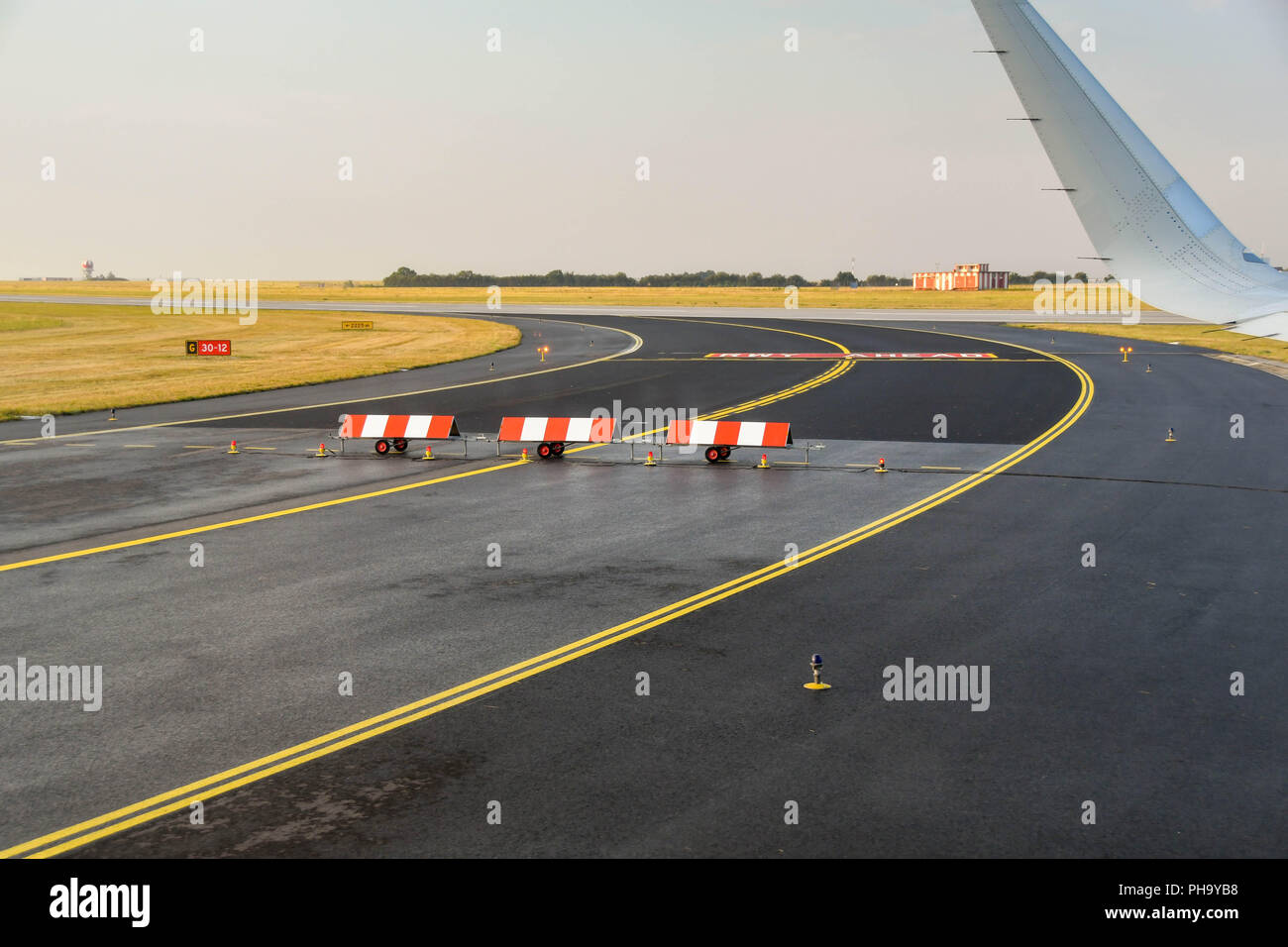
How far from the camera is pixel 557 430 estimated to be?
2556 centimetres

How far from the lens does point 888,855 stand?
7539 millimetres

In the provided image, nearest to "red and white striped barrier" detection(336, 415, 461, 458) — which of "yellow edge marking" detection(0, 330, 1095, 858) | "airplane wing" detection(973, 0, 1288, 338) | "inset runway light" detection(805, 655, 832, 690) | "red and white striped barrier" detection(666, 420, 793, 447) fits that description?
"red and white striped barrier" detection(666, 420, 793, 447)

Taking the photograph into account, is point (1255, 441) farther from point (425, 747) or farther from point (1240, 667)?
point (425, 747)

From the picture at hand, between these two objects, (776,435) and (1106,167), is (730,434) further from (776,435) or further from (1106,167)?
(1106,167)

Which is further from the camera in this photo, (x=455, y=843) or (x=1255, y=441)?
(x=1255, y=441)

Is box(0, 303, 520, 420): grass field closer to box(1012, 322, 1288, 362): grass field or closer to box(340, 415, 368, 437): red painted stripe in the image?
box(340, 415, 368, 437): red painted stripe

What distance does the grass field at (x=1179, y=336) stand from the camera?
51375 millimetres

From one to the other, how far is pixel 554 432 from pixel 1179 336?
2128 inches

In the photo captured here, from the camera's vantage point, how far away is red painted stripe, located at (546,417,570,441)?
25391 mm

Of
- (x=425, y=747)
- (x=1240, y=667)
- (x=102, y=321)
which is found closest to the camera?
(x=425, y=747)

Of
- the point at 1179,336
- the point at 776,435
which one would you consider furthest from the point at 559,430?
the point at 1179,336

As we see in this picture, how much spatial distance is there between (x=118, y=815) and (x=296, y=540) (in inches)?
375
